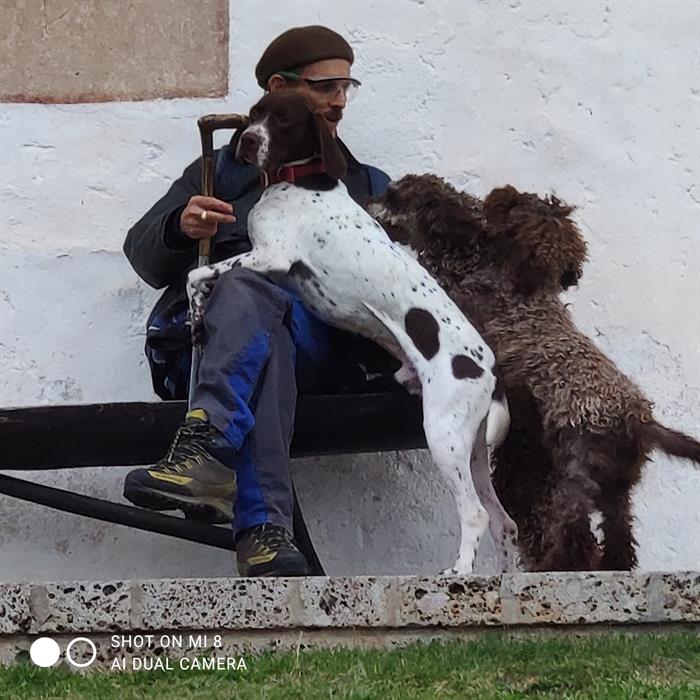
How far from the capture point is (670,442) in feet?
11.9

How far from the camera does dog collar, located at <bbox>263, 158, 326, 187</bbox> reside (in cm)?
379

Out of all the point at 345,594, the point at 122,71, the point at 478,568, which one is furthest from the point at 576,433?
the point at 122,71

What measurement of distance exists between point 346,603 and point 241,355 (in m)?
0.62

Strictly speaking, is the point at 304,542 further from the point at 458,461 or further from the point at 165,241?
the point at 165,241

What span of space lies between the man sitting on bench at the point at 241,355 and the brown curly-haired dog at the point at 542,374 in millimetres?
265

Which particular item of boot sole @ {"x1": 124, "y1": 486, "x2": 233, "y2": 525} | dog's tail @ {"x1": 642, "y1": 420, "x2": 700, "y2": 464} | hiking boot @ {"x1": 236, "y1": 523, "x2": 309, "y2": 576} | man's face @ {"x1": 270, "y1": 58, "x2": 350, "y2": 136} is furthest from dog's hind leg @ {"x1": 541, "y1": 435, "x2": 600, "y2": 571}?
man's face @ {"x1": 270, "y1": 58, "x2": 350, "y2": 136}

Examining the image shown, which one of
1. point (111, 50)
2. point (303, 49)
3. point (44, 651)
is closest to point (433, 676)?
point (44, 651)

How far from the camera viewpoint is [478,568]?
12.7 feet

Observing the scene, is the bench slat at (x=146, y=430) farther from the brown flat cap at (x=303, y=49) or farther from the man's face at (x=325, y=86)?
the brown flat cap at (x=303, y=49)

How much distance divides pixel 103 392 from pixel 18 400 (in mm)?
216

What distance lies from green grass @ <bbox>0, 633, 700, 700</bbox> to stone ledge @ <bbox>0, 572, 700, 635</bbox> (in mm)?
57

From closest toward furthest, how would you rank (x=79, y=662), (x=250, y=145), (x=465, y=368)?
(x=79, y=662) < (x=465, y=368) < (x=250, y=145)

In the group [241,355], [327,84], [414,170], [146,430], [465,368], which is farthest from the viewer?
[414,170]

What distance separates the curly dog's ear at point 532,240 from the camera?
383 cm
